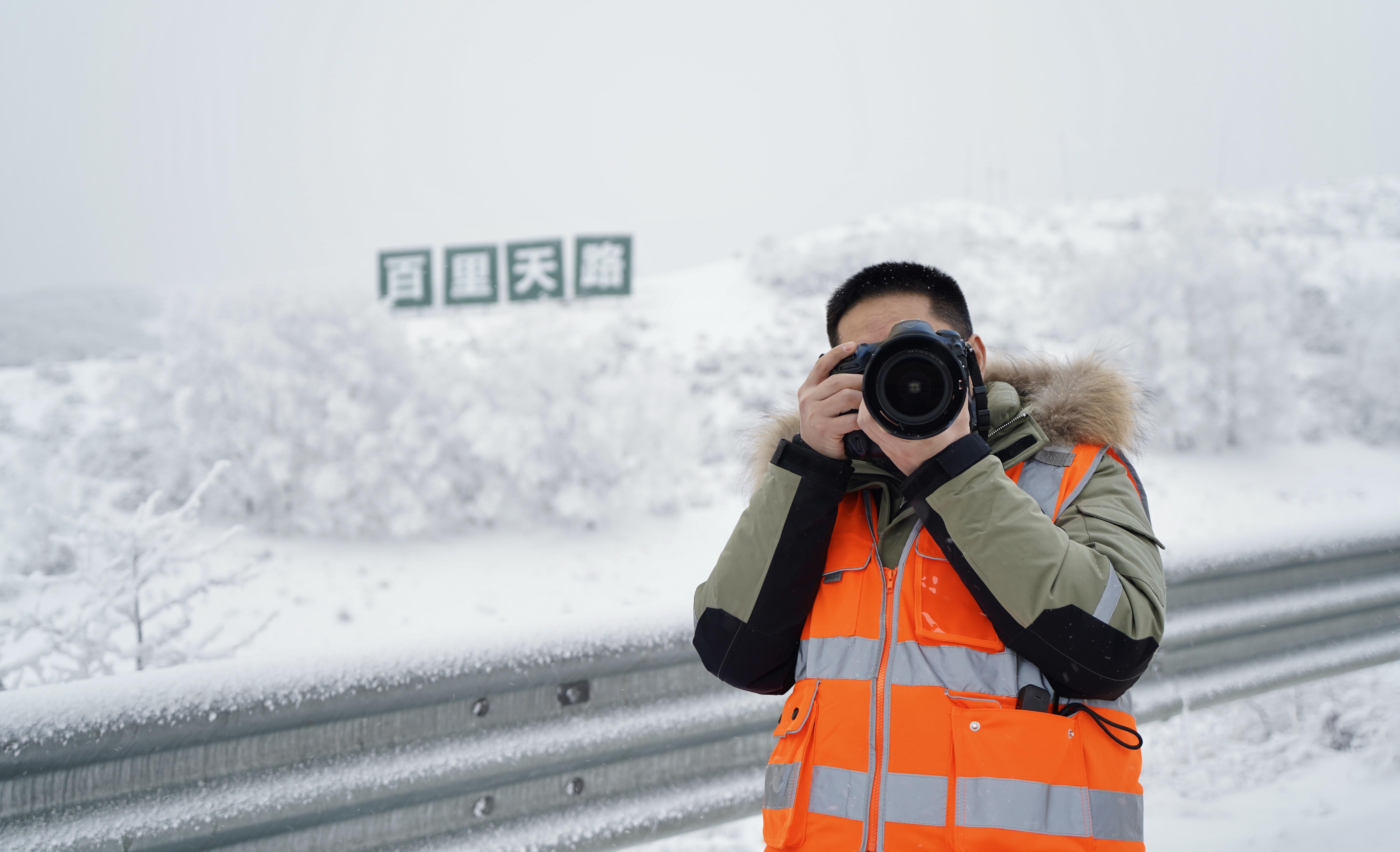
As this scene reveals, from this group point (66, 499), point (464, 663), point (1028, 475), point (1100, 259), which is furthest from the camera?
point (1100, 259)

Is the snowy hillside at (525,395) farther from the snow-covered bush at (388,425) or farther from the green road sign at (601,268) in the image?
the green road sign at (601,268)

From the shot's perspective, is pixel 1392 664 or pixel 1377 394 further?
pixel 1377 394

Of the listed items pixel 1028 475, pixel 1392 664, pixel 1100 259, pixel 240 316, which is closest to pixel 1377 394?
pixel 1100 259

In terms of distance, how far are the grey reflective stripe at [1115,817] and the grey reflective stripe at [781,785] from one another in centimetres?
43

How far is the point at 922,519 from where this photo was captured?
1.18 m

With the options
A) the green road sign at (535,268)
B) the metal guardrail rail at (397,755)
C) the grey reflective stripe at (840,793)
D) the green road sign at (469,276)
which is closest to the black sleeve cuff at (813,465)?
the grey reflective stripe at (840,793)

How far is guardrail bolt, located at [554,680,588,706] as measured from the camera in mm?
1775

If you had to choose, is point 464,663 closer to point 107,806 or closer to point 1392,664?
point 107,806

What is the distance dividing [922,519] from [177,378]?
57.2ft

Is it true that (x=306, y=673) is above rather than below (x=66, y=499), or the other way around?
above

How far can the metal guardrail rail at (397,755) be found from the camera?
1390 millimetres

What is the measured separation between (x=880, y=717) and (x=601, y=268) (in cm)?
2338

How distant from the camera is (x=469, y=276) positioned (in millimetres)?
22594

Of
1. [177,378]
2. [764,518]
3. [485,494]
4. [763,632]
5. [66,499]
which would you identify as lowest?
[485,494]
